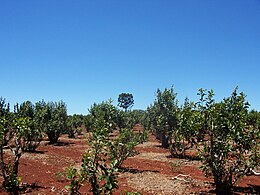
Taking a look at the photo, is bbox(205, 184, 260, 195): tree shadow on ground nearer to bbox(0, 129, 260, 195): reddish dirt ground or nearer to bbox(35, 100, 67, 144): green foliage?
bbox(0, 129, 260, 195): reddish dirt ground

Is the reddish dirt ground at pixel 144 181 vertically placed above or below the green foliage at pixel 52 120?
below

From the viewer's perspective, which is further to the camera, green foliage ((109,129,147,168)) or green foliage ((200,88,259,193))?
green foliage ((109,129,147,168))

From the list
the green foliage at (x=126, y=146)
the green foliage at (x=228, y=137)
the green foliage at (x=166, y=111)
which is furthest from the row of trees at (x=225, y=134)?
the green foliage at (x=166, y=111)

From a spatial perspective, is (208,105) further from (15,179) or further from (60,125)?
(60,125)

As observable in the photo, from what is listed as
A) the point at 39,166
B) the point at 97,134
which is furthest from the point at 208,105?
the point at 39,166

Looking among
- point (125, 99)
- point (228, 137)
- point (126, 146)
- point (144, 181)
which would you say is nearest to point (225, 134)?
point (228, 137)

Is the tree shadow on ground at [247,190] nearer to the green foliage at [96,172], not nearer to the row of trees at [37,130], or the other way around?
A: the row of trees at [37,130]

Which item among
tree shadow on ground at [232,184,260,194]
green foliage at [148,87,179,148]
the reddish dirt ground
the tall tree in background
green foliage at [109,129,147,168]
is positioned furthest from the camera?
the tall tree in background

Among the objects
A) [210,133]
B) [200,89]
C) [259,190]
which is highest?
[200,89]

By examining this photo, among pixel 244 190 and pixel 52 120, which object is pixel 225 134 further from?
pixel 52 120

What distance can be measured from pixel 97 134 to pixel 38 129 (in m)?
21.9

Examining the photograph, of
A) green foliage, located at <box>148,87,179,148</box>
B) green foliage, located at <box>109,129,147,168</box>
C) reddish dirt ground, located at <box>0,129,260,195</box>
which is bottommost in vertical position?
reddish dirt ground, located at <box>0,129,260,195</box>

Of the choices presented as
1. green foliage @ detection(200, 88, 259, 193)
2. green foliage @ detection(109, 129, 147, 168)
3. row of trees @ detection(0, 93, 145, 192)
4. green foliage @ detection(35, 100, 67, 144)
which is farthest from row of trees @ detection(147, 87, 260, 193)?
green foliage @ detection(35, 100, 67, 144)

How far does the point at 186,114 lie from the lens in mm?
13523
